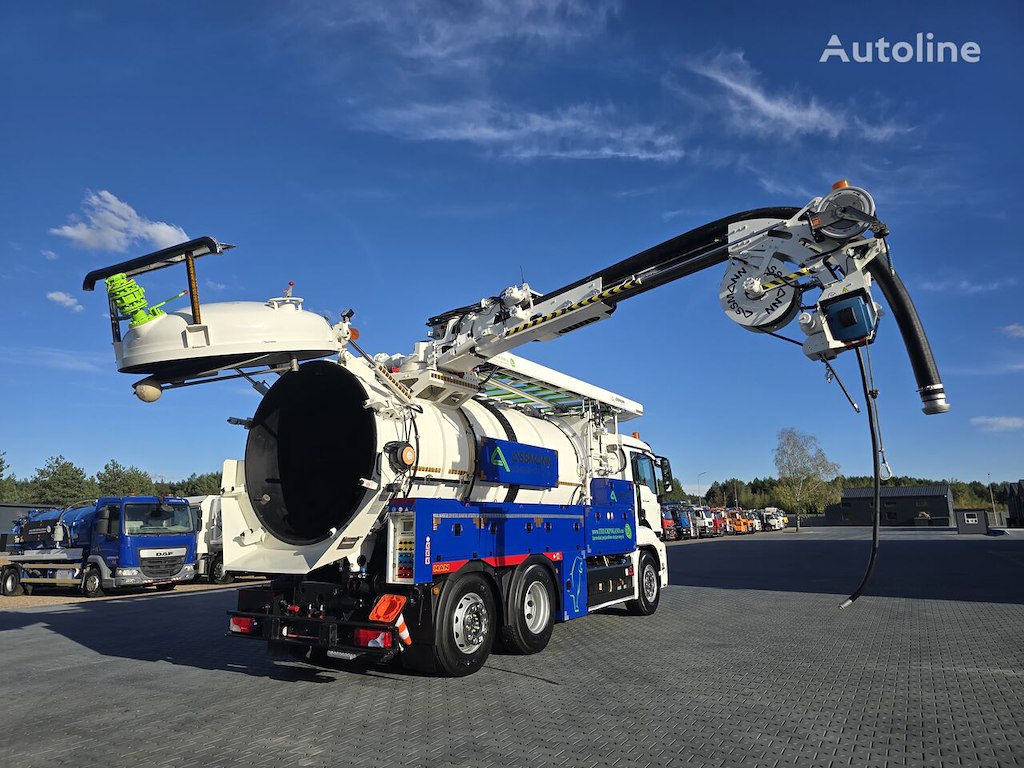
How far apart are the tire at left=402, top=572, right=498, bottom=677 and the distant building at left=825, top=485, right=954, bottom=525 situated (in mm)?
88877

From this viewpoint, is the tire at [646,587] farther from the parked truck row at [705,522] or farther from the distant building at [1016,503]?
the distant building at [1016,503]

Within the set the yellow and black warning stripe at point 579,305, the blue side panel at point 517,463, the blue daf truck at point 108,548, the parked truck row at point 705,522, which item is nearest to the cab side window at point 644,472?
the blue side panel at point 517,463

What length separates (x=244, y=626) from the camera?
8.03 m

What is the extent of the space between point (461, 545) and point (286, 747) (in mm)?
2870

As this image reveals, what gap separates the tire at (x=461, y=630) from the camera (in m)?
7.33

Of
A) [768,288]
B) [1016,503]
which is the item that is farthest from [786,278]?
[1016,503]

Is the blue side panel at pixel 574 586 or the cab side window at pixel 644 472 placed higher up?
the cab side window at pixel 644 472

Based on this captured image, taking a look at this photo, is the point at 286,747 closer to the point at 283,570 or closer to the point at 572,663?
the point at 283,570

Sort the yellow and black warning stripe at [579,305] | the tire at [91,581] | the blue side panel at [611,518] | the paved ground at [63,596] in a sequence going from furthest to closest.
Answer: the tire at [91,581] < the paved ground at [63,596] < the blue side panel at [611,518] < the yellow and black warning stripe at [579,305]

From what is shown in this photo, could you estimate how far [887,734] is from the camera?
18.0 ft

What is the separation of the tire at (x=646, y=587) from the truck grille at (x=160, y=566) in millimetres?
12742

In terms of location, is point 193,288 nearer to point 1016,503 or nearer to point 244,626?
point 244,626

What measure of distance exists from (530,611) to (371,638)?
8.42 feet

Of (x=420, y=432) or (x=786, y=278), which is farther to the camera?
(x=420, y=432)
